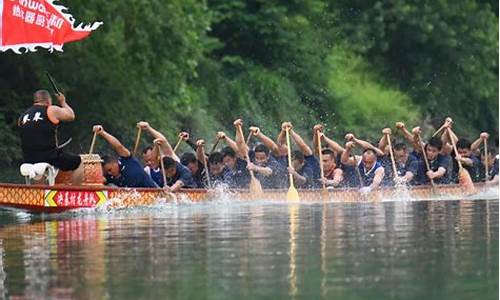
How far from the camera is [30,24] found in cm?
2375

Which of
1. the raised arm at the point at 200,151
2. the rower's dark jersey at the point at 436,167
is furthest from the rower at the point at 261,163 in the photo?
the rower's dark jersey at the point at 436,167

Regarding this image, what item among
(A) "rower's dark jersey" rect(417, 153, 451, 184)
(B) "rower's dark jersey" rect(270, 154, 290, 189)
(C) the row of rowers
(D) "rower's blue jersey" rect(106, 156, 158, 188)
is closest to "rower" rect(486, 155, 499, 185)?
(A) "rower's dark jersey" rect(417, 153, 451, 184)

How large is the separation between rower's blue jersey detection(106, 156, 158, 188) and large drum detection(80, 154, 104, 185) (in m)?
0.91

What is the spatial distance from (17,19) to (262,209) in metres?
4.26

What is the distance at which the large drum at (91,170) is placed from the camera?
22922mm

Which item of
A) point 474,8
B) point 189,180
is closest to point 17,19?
point 189,180

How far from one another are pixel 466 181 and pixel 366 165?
1.98 m

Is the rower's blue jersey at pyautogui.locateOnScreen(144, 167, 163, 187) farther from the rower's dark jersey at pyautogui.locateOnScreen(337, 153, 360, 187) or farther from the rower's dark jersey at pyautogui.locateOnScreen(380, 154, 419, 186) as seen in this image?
the rower's dark jersey at pyautogui.locateOnScreen(380, 154, 419, 186)

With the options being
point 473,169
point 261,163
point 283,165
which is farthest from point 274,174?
point 473,169

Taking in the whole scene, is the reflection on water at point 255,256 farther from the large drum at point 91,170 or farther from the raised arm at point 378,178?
the raised arm at point 378,178

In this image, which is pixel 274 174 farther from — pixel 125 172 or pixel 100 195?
pixel 100 195

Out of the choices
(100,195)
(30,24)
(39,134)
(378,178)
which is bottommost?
(100,195)

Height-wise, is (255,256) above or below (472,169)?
below

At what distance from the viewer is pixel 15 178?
32.2 meters
